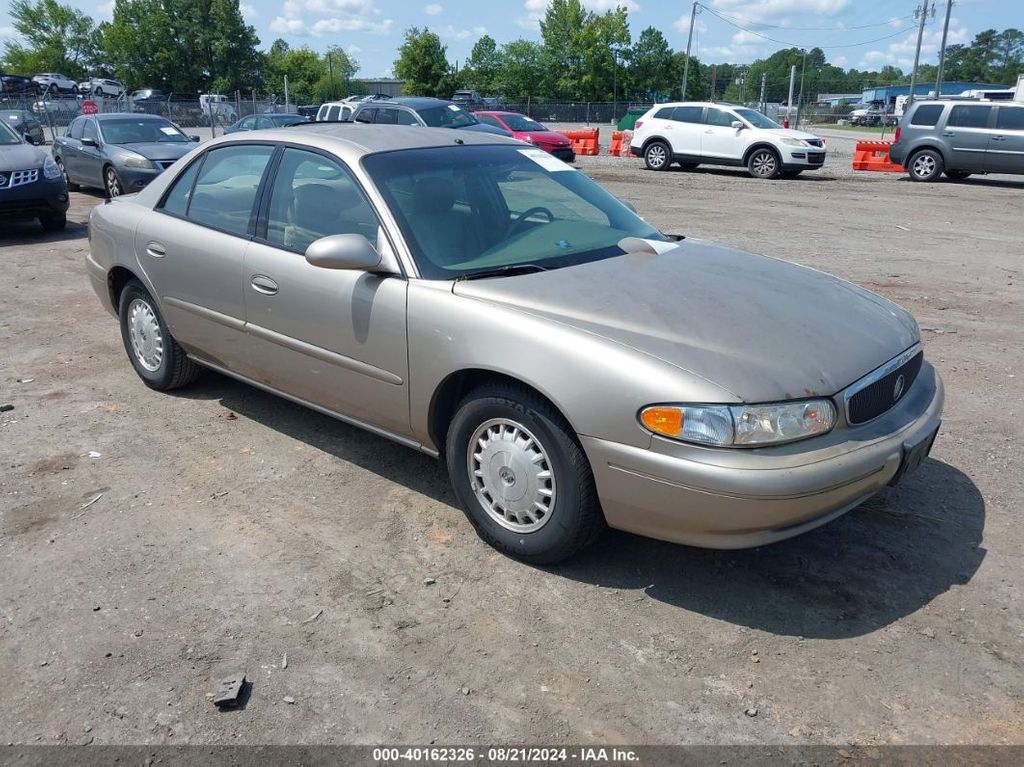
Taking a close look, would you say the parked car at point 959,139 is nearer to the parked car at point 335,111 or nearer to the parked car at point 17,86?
the parked car at point 335,111

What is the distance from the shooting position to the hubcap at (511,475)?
3.40 metres

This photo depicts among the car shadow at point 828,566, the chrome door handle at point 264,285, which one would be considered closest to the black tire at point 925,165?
the car shadow at point 828,566

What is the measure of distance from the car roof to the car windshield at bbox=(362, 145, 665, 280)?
72 millimetres

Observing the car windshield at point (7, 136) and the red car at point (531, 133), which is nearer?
the car windshield at point (7, 136)

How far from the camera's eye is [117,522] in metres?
3.94

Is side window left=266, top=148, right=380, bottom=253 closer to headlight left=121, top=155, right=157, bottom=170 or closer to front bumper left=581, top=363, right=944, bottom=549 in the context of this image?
front bumper left=581, top=363, right=944, bottom=549

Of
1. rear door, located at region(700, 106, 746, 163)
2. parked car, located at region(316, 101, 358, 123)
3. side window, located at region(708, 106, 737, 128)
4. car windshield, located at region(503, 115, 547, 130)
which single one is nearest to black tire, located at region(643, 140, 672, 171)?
rear door, located at region(700, 106, 746, 163)

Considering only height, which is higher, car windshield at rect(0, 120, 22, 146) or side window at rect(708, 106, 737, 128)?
side window at rect(708, 106, 737, 128)

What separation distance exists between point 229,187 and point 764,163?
17501 mm

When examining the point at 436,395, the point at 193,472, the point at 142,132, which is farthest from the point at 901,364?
the point at 142,132

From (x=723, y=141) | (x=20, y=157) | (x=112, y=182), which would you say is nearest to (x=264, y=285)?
(x=20, y=157)

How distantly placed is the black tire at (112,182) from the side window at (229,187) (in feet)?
32.6

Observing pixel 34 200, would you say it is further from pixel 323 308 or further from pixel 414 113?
pixel 414 113

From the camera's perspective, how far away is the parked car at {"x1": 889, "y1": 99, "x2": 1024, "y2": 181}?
18156mm
